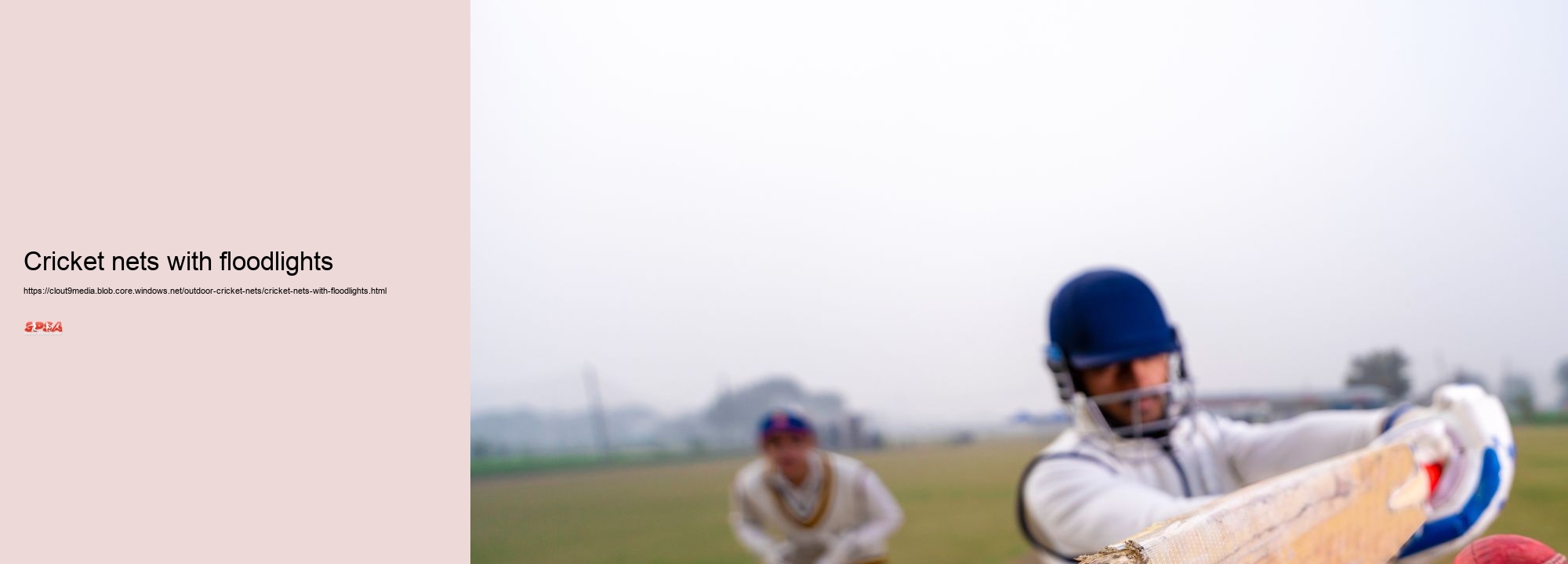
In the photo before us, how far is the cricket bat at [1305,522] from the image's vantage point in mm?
478

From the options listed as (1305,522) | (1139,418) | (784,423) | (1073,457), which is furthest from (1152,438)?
(784,423)

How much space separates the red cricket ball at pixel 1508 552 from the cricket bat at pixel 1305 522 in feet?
0.27

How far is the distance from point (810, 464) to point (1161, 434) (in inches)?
91.6

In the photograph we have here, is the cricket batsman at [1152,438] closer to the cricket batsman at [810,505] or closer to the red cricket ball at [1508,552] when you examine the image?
the red cricket ball at [1508,552]

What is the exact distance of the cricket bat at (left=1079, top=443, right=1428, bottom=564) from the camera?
48cm

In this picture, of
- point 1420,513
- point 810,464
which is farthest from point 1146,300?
point 810,464

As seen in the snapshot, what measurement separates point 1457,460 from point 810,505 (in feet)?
8.58

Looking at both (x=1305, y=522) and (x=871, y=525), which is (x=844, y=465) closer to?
(x=871, y=525)

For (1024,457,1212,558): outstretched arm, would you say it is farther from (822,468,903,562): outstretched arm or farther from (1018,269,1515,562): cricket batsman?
(822,468,903,562): outstretched arm

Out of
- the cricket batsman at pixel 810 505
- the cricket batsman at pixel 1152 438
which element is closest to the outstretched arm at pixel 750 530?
the cricket batsman at pixel 810 505

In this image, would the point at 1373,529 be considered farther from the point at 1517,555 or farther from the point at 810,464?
the point at 810,464

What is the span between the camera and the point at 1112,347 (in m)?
1.37

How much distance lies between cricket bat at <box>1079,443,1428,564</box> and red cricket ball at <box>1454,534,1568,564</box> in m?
0.08

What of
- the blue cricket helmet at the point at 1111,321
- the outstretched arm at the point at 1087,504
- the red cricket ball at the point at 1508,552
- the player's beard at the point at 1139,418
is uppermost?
the blue cricket helmet at the point at 1111,321
